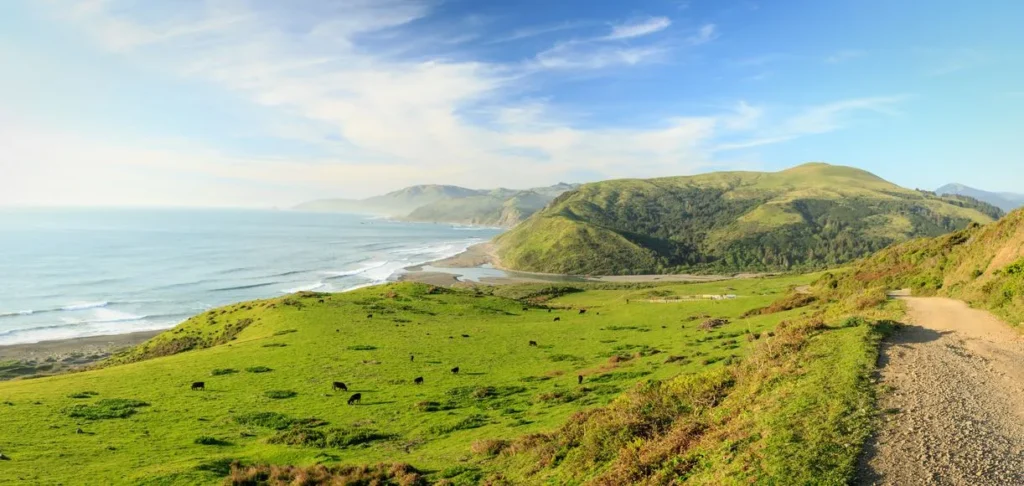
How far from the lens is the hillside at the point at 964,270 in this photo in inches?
1296

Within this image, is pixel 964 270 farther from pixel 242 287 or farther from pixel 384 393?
pixel 242 287

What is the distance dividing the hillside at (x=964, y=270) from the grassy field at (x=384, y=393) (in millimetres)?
11856

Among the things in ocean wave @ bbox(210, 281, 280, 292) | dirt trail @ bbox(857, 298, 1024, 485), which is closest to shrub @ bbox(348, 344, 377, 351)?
dirt trail @ bbox(857, 298, 1024, 485)

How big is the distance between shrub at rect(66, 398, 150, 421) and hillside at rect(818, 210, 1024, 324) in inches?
2061

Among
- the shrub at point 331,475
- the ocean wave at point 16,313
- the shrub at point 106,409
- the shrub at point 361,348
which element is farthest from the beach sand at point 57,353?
the shrub at point 331,475

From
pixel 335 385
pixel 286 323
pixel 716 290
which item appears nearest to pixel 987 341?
pixel 335 385

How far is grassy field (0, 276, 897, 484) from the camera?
68.7ft

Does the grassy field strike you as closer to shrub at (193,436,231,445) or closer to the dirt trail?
shrub at (193,436,231,445)

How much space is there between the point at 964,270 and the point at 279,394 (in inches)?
2224

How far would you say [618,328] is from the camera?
56250mm

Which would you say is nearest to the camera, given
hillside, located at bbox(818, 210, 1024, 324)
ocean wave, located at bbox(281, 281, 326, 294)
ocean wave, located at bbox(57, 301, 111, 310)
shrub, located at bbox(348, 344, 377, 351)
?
hillside, located at bbox(818, 210, 1024, 324)

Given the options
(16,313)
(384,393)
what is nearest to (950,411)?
(384,393)

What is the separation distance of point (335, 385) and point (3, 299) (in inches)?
5541

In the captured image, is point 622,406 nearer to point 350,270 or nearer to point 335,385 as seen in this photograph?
point 335,385
